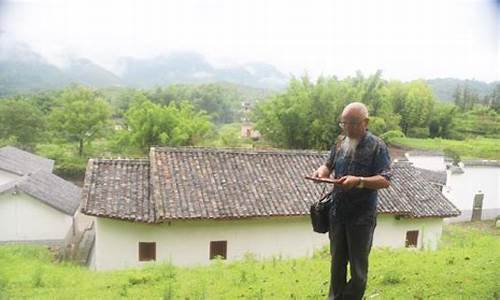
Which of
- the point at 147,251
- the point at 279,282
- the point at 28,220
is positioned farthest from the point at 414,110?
the point at 279,282

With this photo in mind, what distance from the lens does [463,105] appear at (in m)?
52.0

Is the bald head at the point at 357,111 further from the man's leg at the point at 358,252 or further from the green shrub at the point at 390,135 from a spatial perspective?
the green shrub at the point at 390,135

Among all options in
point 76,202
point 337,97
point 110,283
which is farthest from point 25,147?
point 110,283

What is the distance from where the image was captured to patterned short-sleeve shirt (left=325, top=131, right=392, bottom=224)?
113 inches

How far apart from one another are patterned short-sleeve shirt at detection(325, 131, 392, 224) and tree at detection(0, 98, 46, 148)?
32.3 meters

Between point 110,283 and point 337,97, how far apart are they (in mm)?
24268

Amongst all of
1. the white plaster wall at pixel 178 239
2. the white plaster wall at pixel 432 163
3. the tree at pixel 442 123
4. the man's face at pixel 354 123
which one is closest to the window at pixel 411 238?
the white plaster wall at pixel 178 239

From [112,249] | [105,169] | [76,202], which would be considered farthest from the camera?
[76,202]

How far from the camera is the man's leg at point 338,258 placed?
3010mm

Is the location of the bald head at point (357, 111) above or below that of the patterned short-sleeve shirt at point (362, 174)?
above

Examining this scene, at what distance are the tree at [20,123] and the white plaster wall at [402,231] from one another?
90.6 feet

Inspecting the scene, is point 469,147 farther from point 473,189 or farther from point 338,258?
point 338,258

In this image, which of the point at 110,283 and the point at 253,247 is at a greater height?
the point at 110,283

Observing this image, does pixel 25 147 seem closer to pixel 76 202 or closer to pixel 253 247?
pixel 76 202
